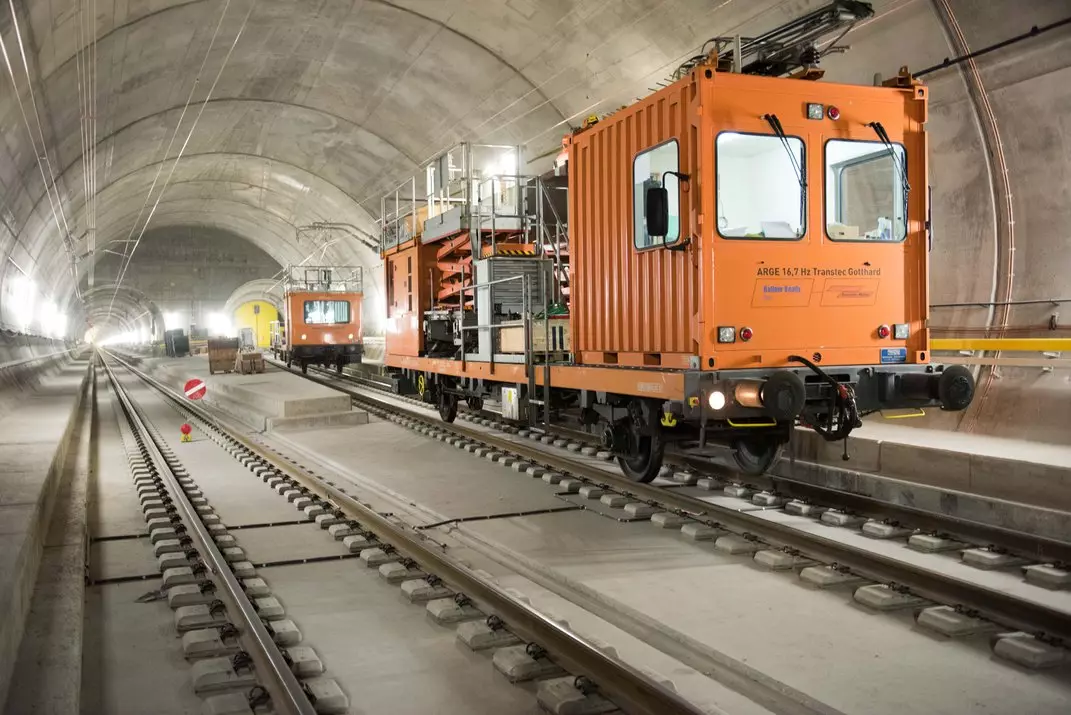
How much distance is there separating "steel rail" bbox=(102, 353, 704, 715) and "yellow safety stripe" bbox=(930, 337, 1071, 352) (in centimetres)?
628

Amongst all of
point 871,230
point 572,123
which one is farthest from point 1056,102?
point 572,123

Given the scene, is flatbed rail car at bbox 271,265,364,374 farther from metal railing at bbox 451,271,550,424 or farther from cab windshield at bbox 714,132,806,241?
cab windshield at bbox 714,132,806,241

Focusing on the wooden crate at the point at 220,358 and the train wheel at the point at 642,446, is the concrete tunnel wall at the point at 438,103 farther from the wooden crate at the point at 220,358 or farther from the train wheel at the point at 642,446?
the wooden crate at the point at 220,358

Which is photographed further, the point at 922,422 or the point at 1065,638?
the point at 922,422

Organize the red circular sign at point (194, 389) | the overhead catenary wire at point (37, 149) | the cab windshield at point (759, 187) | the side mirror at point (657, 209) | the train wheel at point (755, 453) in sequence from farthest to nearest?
the red circular sign at point (194, 389) → the overhead catenary wire at point (37, 149) → the train wheel at point (755, 453) → the cab windshield at point (759, 187) → the side mirror at point (657, 209)

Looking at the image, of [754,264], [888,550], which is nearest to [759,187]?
[754,264]

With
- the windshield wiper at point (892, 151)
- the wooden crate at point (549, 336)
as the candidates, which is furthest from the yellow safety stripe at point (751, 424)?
the wooden crate at point (549, 336)

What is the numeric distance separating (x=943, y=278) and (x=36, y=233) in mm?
22552

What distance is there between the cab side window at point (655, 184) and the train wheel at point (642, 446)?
1.48 metres

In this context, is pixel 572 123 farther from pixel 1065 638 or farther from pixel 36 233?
pixel 36 233

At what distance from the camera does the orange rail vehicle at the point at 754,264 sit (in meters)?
6.62

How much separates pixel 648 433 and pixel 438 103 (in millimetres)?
14074

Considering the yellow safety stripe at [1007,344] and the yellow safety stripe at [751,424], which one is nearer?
the yellow safety stripe at [751,424]

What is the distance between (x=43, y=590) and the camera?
16.2ft
